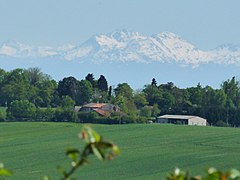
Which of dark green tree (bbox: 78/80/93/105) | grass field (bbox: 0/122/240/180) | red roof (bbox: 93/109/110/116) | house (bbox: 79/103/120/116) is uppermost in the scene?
dark green tree (bbox: 78/80/93/105)

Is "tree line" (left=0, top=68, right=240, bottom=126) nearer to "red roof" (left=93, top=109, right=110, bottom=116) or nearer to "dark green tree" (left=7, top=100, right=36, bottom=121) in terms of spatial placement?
"dark green tree" (left=7, top=100, right=36, bottom=121)

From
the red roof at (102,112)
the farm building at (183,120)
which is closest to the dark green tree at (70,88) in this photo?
the red roof at (102,112)

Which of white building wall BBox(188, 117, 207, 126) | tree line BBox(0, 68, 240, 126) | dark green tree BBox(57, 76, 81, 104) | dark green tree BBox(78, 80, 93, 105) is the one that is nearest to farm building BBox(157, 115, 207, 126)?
white building wall BBox(188, 117, 207, 126)

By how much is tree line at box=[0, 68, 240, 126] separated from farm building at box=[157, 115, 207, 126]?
1500 millimetres

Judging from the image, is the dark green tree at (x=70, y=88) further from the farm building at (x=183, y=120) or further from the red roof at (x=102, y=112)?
the farm building at (x=183, y=120)

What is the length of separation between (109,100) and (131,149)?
50942 millimetres

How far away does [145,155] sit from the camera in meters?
47.2

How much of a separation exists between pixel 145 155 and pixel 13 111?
1562 inches

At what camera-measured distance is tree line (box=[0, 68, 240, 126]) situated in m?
83.7

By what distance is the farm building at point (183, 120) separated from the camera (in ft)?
269

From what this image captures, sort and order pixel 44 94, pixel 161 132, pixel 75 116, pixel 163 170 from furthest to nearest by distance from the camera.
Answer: pixel 44 94
pixel 75 116
pixel 161 132
pixel 163 170

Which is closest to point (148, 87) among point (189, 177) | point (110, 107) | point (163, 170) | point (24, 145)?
point (110, 107)

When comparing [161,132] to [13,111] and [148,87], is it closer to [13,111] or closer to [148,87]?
[13,111]

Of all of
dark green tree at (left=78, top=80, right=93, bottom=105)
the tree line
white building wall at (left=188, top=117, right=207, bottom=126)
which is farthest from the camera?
dark green tree at (left=78, top=80, right=93, bottom=105)
